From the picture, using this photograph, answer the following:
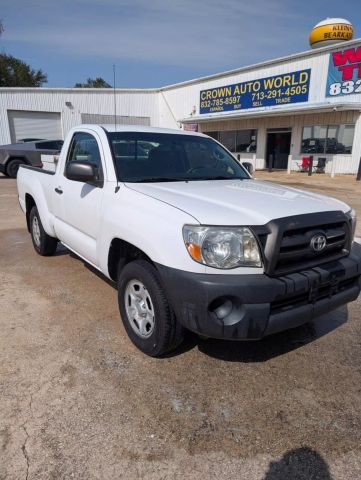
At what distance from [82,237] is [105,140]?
39.1 inches

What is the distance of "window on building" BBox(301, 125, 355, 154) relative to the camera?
18.1m

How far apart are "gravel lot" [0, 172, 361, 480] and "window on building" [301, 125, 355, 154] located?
16540 millimetres

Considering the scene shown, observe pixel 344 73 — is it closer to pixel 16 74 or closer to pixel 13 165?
pixel 13 165

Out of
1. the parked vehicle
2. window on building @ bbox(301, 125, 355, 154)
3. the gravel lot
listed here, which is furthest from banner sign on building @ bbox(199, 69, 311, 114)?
the gravel lot

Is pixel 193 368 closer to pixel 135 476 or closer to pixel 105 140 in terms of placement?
pixel 135 476

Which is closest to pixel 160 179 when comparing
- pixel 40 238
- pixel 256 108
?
pixel 40 238

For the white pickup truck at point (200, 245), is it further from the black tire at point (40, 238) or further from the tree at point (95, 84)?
the tree at point (95, 84)

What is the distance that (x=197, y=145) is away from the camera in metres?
4.23

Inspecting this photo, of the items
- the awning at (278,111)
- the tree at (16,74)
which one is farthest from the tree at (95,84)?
the awning at (278,111)

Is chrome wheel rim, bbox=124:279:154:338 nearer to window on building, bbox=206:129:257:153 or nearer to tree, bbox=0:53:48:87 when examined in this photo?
Result: window on building, bbox=206:129:257:153

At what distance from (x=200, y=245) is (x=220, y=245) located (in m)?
0.13

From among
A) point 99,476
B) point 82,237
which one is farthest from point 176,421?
point 82,237

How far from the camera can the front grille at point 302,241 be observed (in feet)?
8.05

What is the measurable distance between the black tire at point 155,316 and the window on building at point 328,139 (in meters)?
17.8
